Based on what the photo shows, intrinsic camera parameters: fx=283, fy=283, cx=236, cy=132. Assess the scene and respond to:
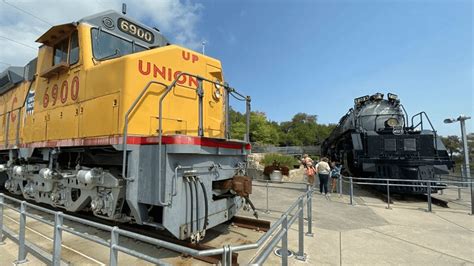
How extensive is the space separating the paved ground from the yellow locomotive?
61 cm

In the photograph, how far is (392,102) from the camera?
43.7 ft

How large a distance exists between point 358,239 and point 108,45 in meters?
5.99

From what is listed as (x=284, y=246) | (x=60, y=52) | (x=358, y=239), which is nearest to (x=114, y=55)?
(x=60, y=52)

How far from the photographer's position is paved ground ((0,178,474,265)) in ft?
14.2

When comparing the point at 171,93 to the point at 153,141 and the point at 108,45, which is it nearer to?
the point at 153,141

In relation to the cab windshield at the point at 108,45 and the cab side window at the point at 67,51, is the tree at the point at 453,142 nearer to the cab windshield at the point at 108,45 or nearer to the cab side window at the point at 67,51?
the cab windshield at the point at 108,45

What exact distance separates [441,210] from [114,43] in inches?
381

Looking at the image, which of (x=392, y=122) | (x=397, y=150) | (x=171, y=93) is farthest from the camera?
(x=392, y=122)

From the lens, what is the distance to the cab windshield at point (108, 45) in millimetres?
5211

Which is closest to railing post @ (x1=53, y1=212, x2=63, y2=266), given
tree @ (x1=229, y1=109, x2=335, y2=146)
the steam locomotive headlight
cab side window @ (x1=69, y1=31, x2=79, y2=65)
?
cab side window @ (x1=69, y1=31, x2=79, y2=65)

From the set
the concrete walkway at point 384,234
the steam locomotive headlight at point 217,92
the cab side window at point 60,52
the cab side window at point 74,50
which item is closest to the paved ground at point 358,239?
the concrete walkway at point 384,234

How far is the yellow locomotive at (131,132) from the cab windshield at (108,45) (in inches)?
0.7

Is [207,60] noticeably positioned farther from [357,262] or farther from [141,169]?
→ [357,262]

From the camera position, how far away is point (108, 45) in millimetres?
5379
